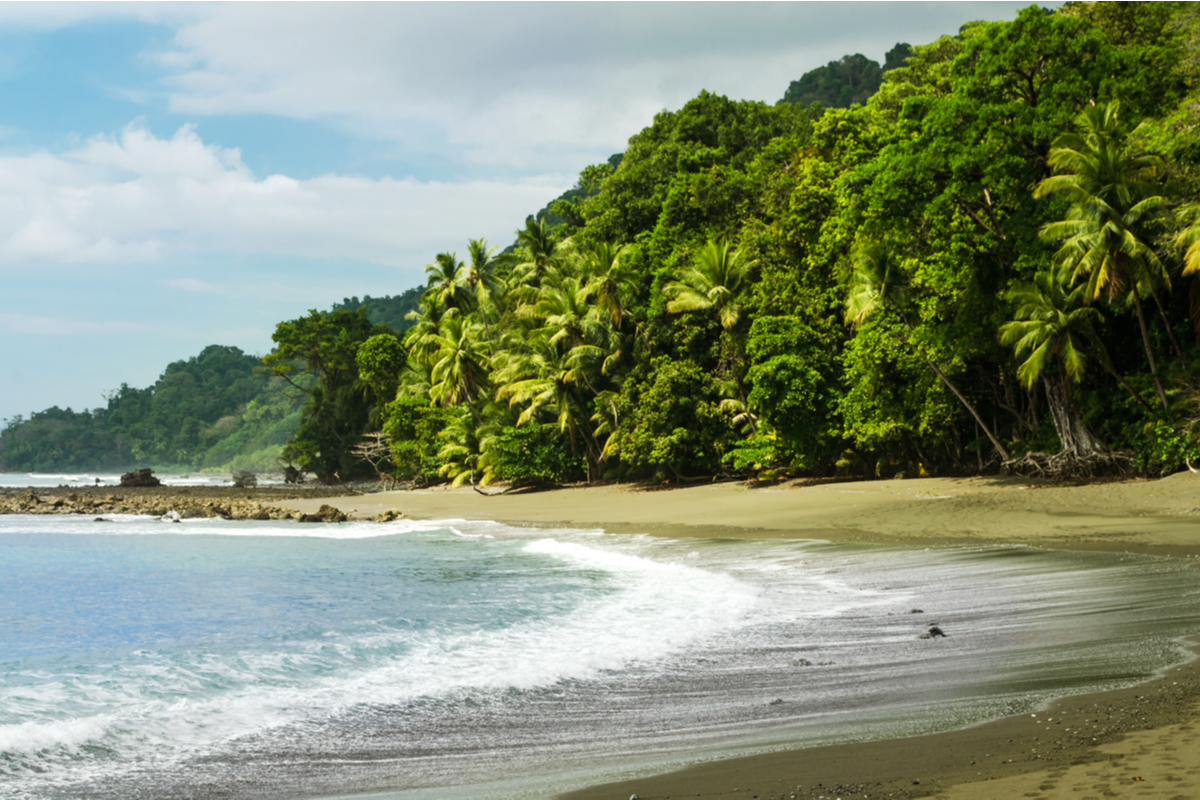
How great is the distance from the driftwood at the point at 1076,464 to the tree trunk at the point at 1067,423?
0.61 feet

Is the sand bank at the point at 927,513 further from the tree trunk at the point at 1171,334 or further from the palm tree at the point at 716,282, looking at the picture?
the palm tree at the point at 716,282

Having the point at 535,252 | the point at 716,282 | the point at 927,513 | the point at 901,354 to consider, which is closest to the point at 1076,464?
the point at 927,513

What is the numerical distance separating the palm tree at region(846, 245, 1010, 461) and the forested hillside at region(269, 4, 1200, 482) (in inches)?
2.6

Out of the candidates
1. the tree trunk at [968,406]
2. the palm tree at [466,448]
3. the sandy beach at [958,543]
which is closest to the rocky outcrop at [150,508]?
the sandy beach at [958,543]

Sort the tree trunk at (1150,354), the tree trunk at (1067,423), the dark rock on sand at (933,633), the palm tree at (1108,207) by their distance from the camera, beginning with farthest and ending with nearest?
Answer: the tree trunk at (1067,423) → the tree trunk at (1150,354) → the palm tree at (1108,207) → the dark rock on sand at (933,633)

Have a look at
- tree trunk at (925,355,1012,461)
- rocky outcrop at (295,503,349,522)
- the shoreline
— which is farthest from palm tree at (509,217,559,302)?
tree trunk at (925,355,1012,461)

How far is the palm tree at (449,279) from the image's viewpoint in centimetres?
4078

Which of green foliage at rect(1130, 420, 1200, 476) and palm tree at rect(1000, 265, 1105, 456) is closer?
green foliage at rect(1130, 420, 1200, 476)

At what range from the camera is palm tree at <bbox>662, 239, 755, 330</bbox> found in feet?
84.8

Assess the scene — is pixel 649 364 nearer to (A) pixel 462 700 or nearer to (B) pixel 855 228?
(B) pixel 855 228

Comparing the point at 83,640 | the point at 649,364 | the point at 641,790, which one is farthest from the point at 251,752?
the point at 649,364

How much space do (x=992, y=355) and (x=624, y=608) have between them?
47.8 ft

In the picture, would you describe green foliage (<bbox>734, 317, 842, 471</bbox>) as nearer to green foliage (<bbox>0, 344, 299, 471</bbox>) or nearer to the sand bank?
the sand bank

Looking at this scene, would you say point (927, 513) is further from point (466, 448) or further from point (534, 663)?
point (466, 448)
